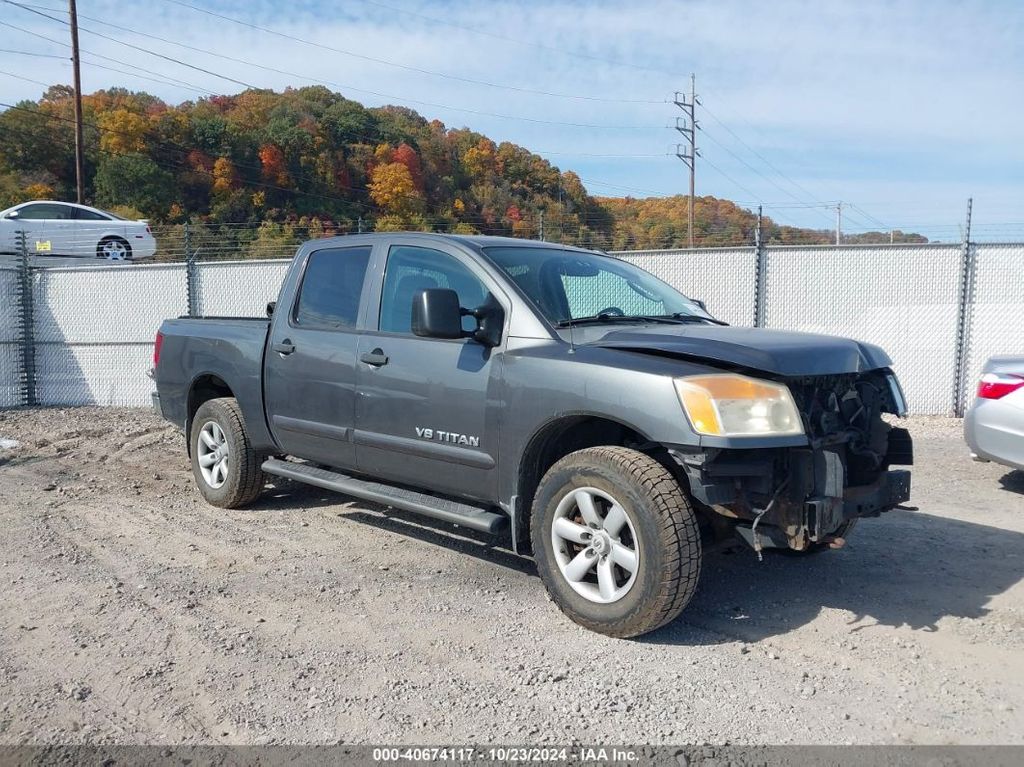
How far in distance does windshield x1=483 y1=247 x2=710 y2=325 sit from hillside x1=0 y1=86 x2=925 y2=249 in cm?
2626

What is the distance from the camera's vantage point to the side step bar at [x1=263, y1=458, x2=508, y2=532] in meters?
4.45

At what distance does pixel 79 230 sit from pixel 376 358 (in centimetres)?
1574

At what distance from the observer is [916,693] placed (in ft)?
11.2

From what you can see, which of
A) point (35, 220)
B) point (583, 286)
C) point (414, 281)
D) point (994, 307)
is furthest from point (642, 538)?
point (35, 220)

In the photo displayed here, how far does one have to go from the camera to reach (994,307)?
405 inches

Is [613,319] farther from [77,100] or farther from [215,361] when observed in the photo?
[77,100]

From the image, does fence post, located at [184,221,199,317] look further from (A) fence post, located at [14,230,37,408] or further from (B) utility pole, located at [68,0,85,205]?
(B) utility pole, located at [68,0,85,205]

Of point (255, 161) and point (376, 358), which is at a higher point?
point (255, 161)

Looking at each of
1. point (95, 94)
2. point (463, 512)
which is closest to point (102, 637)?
point (463, 512)

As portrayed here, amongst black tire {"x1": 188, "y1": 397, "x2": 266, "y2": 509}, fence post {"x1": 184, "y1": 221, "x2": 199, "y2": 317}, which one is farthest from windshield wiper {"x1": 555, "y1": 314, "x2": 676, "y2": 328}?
fence post {"x1": 184, "y1": 221, "x2": 199, "y2": 317}

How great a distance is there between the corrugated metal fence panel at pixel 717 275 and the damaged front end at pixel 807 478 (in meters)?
6.82

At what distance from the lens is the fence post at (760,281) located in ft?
35.3

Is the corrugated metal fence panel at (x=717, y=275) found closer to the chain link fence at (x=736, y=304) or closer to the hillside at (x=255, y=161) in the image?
the chain link fence at (x=736, y=304)

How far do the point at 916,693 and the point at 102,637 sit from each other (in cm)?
353
